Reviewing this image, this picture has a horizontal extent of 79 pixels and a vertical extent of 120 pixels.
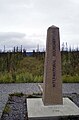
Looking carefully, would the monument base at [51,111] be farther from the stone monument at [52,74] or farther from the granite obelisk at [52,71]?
the granite obelisk at [52,71]

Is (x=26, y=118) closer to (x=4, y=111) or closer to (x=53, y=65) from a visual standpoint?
(x=4, y=111)

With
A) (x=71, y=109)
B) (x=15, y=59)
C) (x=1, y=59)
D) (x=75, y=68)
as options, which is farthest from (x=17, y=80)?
(x=15, y=59)

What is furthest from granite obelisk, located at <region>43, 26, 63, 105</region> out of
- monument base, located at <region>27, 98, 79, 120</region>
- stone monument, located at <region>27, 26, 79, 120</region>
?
monument base, located at <region>27, 98, 79, 120</region>

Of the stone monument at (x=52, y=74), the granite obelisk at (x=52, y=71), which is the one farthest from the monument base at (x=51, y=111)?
the granite obelisk at (x=52, y=71)

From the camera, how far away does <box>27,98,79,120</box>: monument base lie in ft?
18.8

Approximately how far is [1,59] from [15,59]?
182cm

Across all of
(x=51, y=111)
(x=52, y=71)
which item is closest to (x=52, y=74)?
(x=52, y=71)

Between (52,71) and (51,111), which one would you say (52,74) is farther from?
(51,111)

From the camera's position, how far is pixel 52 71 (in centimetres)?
666

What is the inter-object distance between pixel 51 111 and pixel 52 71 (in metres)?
1.01

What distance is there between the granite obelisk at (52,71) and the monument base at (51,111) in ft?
0.69

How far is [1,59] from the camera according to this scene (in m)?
21.5

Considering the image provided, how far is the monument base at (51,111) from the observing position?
573 cm

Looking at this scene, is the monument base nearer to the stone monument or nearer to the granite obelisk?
the stone monument
